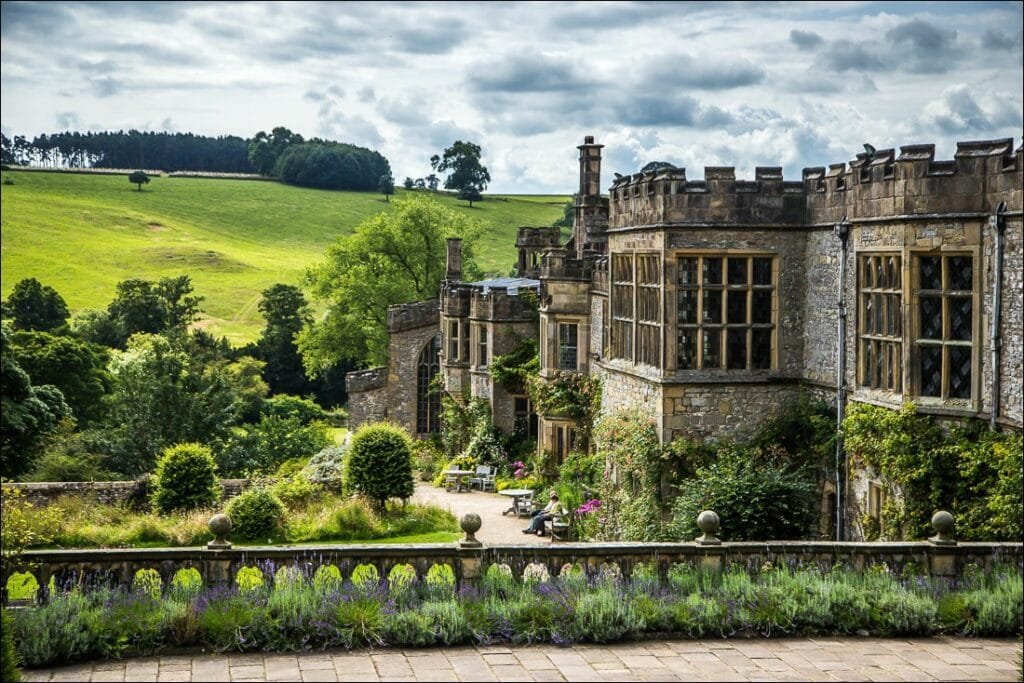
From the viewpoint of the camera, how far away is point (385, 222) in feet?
196

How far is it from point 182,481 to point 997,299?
1998 cm

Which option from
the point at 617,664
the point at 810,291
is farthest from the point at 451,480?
the point at 617,664

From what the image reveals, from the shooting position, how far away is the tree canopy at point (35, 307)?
73625mm

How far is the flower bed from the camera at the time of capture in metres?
12.6

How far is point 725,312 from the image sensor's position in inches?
816

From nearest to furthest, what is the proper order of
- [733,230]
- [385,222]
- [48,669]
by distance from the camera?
1. [48,669]
2. [733,230]
3. [385,222]

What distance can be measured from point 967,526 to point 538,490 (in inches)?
617

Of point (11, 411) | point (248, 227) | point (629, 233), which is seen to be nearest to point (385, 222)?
point (11, 411)

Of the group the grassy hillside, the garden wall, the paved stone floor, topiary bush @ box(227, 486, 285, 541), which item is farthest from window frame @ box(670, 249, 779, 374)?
the grassy hillside

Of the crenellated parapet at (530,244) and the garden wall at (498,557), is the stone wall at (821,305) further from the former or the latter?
the crenellated parapet at (530,244)

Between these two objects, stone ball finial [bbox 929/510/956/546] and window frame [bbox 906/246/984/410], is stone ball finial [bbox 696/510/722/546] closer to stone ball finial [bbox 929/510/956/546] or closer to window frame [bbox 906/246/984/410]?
stone ball finial [bbox 929/510/956/546]

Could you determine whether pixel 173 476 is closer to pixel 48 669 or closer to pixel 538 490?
pixel 538 490

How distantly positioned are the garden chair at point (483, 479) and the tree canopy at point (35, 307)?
4609cm

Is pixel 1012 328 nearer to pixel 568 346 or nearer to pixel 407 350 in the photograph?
pixel 568 346
